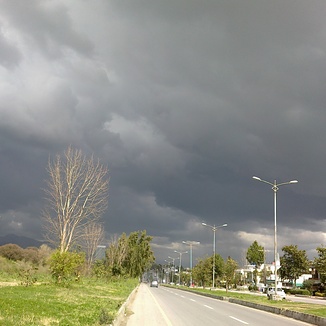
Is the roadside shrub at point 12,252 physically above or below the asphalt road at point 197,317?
above

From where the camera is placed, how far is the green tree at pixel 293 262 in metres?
78.8

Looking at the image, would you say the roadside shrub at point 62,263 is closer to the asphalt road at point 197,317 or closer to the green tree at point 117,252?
the asphalt road at point 197,317

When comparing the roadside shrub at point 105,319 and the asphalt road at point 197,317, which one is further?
the asphalt road at point 197,317

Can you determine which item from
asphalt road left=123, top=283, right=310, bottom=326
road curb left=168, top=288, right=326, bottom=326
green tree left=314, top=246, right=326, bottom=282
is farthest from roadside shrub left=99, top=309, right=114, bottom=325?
green tree left=314, top=246, right=326, bottom=282

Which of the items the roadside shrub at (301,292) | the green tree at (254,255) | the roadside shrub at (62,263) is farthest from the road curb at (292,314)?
the green tree at (254,255)

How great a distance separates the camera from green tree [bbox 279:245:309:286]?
78.8 m

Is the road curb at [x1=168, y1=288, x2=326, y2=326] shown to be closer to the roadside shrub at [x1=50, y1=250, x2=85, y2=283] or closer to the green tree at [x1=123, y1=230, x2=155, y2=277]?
the roadside shrub at [x1=50, y1=250, x2=85, y2=283]

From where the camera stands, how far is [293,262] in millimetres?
79875

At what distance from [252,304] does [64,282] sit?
47.2 feet

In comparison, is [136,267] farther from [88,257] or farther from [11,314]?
[11,314]

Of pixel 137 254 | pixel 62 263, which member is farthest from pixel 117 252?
pixel 62 263

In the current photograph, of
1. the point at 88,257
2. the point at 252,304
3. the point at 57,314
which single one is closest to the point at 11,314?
the point at 57,314

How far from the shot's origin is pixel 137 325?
1563 centimetres

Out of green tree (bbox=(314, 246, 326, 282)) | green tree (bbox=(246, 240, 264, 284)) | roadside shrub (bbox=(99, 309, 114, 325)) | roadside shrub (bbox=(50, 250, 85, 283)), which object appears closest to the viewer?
roadside shrub (bbox=(99, 309, 114, 325))
